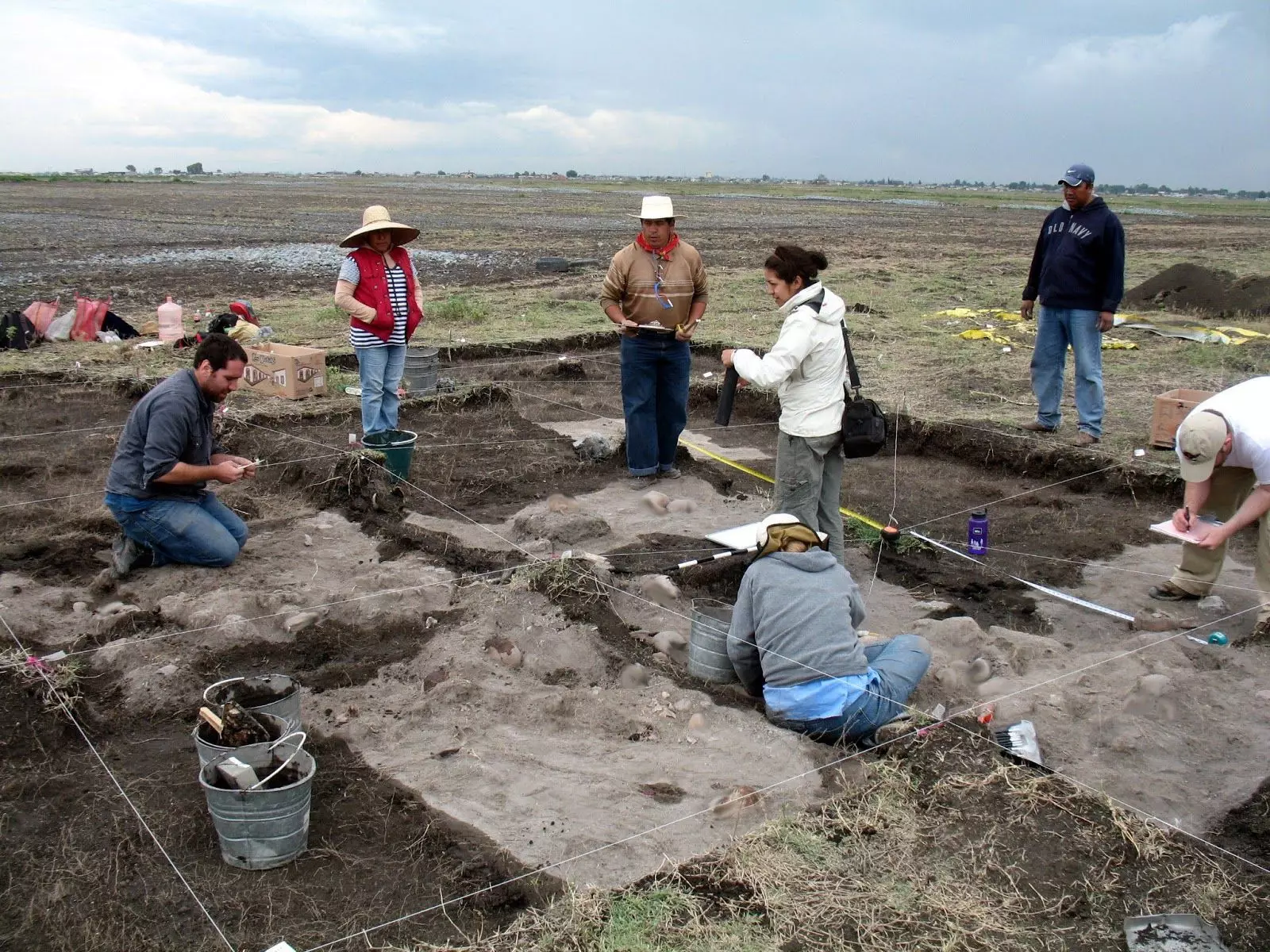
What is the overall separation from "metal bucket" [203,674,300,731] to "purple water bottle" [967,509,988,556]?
4.42m

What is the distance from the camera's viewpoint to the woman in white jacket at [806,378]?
17.7ft

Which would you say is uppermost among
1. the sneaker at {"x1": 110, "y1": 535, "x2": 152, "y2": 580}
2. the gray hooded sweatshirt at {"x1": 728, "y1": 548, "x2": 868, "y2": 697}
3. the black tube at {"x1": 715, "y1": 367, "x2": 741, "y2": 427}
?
the black tube at {"x1": 715, "y1": 367, "x2": 741, "y2": 427}

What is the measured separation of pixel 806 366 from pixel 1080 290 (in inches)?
156

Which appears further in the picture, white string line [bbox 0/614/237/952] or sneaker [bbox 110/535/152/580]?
sneaker [bbox 110/535/152/580]

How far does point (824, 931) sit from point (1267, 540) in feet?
11.8

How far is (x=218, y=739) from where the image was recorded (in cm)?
377

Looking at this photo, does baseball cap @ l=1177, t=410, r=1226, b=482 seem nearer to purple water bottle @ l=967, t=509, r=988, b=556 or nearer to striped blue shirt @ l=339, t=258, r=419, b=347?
purple water bottle @ l=967, t=509, r=988, b=556

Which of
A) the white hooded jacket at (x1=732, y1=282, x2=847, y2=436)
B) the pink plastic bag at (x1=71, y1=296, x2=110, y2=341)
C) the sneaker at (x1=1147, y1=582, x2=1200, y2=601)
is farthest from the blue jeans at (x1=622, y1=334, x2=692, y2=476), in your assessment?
the pink plastic bag at (x1=71, y1=296, x2=110, y2=341)

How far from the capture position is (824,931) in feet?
10.4

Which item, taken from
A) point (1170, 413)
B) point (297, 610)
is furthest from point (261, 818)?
point (1170, 413)

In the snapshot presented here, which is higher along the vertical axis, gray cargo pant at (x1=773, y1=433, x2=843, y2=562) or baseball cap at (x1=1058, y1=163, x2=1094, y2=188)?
baseball cap at (x1=1058, y1=163, x2=1094, y2=188)

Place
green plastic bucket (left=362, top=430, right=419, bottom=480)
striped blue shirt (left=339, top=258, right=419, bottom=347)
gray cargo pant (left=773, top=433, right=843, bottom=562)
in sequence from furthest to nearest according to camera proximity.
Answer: striped blue shirt (left=339, top=258, right=419, bottom=347) < green plastic bucket (left=362, top=430, right=419, bottom=480) < gray cargo pant (left=773, top=433, right=843, bottom=562)

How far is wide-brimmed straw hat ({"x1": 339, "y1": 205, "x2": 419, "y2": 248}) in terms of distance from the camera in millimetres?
7522

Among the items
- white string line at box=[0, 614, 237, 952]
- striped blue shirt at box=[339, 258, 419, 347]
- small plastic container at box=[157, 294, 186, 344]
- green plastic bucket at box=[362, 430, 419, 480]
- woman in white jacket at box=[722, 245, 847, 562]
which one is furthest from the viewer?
small plastic container at box=[157, 294, 186, 344]
